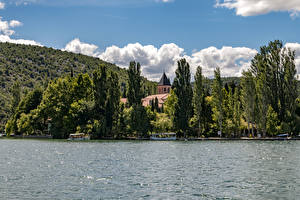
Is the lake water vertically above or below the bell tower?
below

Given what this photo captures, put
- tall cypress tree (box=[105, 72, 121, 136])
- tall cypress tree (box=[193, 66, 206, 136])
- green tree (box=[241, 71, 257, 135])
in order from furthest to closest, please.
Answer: tall cypress tree (box=[193, 66, 206, 136]), tall cypress tree (box=[105, 72, 121, 136]), green tree (box=[241, 71, 257, 135])

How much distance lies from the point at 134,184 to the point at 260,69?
213ft

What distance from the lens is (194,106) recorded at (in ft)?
267

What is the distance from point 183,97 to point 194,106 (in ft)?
12.5

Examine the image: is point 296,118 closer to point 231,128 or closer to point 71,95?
point 231,128

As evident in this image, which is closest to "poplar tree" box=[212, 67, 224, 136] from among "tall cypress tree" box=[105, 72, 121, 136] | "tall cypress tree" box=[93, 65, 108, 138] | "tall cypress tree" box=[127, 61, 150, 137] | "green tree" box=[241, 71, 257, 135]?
"green tree" box=[241, 71, 257, 135]

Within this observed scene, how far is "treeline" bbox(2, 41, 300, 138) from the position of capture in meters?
77.7

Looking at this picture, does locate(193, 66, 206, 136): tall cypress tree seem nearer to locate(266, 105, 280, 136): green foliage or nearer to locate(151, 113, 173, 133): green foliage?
locate(151, 113, 173, 133): green foliage

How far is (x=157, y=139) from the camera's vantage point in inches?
3216

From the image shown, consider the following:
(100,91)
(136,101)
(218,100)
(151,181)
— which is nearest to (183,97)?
(218,100)

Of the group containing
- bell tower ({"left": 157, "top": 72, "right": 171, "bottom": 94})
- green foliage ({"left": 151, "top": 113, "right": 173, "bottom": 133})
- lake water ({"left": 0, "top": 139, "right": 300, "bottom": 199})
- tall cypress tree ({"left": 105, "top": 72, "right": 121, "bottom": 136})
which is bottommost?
lake water ({"left": 0, "top": 139, "right": 300, "bottom": 199})

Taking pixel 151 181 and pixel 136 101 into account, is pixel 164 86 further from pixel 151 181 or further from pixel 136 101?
pixel 151 181

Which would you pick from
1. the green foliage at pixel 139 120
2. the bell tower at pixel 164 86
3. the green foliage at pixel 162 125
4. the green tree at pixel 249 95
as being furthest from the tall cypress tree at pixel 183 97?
the bell tower at pixel 164 86

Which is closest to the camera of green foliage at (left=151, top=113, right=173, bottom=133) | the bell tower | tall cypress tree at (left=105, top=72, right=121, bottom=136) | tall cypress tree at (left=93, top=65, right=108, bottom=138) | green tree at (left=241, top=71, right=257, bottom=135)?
green tree at (left=241, top=71, right=257, bottom=135)
